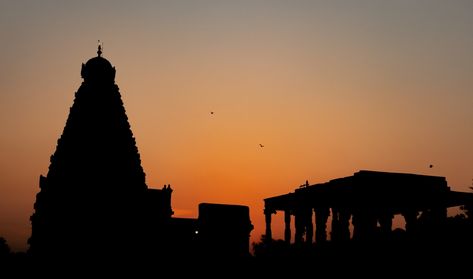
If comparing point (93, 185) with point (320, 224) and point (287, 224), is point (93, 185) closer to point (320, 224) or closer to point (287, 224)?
point (287, 224)

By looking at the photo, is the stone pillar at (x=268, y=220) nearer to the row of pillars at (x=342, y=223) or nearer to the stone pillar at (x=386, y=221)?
the row of pillars at (x=342, y=223)

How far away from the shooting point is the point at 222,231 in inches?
1438

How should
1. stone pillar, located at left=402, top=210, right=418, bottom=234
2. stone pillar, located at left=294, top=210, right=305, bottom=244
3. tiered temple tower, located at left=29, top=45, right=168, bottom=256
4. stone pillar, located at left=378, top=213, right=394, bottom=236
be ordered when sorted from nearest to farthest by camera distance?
stone pillar, located at left=378, top=213, right=394, bottom=236, stone pillar, located at left=402, top=210, right=418, bottom=234, tiered temple tower, located at left=29, top=45, right=168, bottom=256, stone pillar, located at left=294, top=210, right=305, bottom=244

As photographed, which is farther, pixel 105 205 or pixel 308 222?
pixel 308 222

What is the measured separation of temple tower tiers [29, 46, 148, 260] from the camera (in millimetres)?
32125

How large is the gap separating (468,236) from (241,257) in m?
15.8

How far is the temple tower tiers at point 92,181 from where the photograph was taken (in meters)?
32.1

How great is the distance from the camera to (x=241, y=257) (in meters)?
35.1

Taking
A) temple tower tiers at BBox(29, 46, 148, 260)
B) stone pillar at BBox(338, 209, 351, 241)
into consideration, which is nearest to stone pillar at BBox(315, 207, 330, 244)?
stone pillar at BBox(338, 209, 351, 241)

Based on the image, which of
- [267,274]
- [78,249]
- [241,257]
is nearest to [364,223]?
[267,274]

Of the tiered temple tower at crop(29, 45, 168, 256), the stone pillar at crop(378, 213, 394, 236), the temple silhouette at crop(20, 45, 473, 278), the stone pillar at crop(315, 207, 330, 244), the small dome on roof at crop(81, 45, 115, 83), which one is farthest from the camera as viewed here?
the small dome on roof at crop(81, 45, 115, 83)

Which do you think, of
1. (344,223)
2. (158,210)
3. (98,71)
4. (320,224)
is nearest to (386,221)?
(344,223)

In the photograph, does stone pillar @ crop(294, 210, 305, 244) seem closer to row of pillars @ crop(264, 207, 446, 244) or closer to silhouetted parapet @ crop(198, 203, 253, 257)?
row of pillars @ crop(264, 207, 446, 244)

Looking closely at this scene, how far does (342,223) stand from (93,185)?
13502 mm
